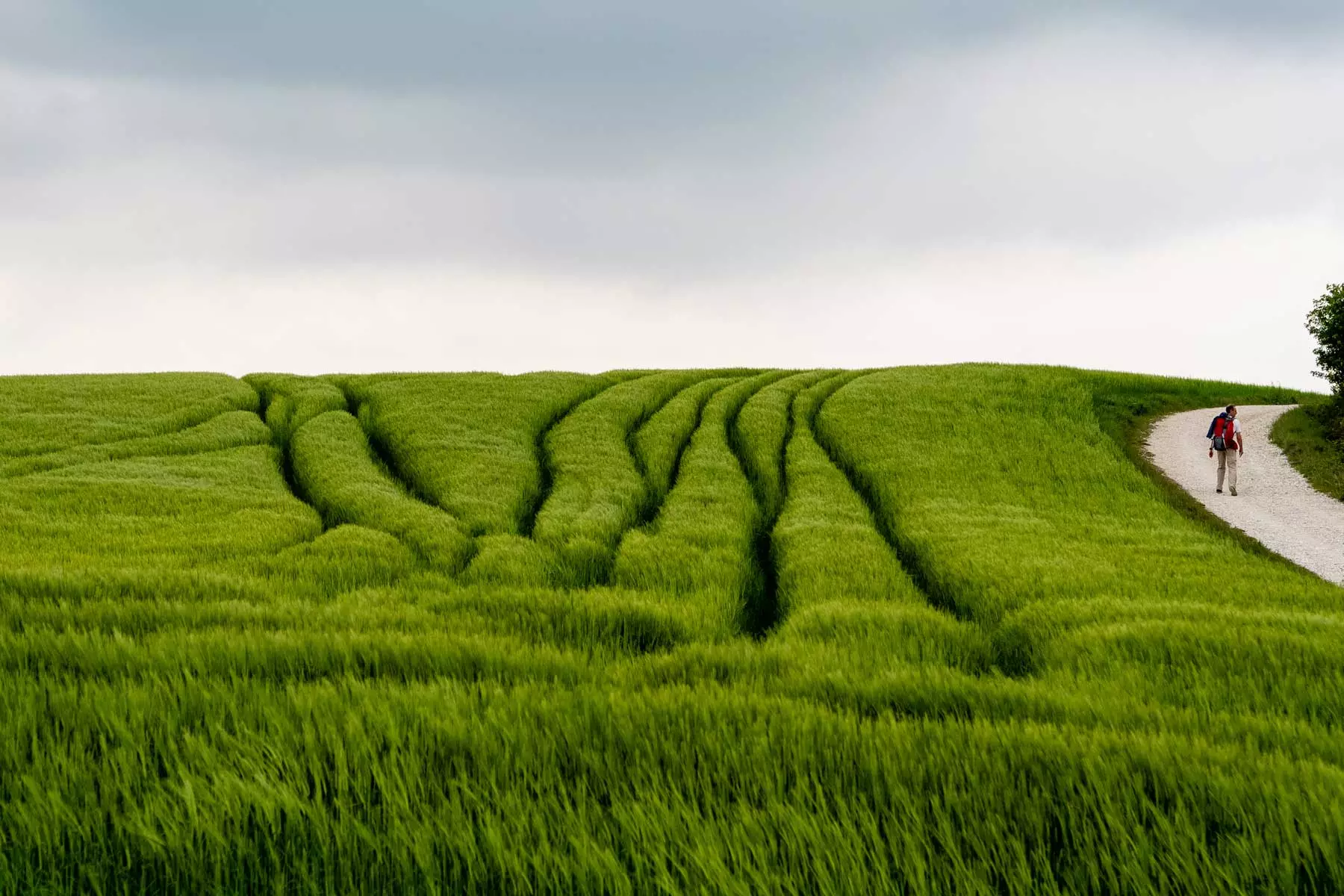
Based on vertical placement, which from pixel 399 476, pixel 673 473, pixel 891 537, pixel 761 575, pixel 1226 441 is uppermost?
pixel 1226 441

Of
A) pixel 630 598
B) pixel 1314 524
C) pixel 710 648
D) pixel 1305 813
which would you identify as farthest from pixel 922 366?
pixel 1305 813

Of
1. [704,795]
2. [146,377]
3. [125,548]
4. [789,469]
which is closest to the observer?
[704,795]

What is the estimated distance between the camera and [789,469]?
72.0ft

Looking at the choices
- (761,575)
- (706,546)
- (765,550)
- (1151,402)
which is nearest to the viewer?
(761,575)

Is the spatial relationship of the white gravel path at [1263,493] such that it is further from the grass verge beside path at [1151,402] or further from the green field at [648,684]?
the green field at [648,684]

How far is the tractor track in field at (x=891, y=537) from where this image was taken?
1221 centimetres

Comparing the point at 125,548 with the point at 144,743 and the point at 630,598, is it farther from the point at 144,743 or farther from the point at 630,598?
the point at 144,743

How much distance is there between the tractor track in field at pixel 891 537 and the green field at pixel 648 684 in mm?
135

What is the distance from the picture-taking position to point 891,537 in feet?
54.4

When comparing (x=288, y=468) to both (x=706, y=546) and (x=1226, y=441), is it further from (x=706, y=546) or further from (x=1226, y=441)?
(x=1226, y=441)

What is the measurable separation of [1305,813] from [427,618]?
25.4ft

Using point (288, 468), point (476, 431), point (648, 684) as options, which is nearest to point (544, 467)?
point (476, 431)

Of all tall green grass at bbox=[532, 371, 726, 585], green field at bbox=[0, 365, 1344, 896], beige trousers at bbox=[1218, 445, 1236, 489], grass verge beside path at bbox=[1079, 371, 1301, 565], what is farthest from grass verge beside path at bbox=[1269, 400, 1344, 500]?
tall green grass at bbox=[532, 371, 726, 585]

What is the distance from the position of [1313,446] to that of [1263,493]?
7.15 meters
